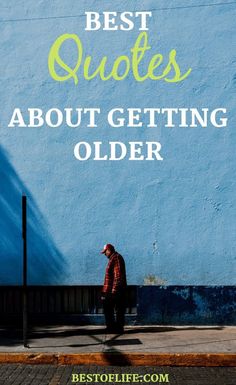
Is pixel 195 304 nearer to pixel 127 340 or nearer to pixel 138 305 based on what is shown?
pixel 138 305

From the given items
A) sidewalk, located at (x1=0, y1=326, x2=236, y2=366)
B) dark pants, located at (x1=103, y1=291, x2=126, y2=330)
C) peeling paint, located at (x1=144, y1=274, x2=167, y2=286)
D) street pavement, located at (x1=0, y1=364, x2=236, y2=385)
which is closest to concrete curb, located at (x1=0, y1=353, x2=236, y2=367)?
sidewalk, located at (x1=0, y1=326, x2=236, y2=366)

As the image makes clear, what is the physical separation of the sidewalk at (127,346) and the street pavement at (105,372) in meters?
0.16

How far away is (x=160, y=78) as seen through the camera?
450 inches

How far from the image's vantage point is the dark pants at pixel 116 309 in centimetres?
1059

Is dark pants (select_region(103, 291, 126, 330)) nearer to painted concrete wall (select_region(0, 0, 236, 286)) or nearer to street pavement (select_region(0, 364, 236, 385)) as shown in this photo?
painted concrete wall (select_region(0, 0, 236, 286))

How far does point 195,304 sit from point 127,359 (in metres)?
2.72

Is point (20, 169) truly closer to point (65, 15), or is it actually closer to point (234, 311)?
point (65, 15)

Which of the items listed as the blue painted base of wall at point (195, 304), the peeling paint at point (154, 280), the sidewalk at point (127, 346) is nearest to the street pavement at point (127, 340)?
the sidewalk at point (127, 346)

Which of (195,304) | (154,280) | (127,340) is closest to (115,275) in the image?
(154,280)

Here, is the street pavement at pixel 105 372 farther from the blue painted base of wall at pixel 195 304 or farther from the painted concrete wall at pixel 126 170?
the painted concrete wall at pixel 126 170

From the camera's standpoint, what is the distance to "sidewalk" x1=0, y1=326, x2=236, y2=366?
29.0 feet

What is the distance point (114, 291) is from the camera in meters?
10.5

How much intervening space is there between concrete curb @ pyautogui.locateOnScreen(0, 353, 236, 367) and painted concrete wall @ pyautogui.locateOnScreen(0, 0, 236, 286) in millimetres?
2538

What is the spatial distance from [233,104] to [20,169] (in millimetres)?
4013
